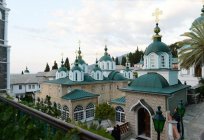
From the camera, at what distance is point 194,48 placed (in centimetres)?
1853

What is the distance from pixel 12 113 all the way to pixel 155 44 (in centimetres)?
1560

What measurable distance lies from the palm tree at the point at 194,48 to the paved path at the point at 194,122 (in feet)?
14.0

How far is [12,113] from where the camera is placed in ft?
12.4

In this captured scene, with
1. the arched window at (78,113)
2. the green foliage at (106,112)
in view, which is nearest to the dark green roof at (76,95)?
the arched window at (78,113)

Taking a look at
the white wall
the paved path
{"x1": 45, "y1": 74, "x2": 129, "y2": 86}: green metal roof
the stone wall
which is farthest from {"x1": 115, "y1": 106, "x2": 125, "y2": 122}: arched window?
the white wall

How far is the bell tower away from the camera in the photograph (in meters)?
20.8

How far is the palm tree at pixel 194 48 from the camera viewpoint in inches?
709

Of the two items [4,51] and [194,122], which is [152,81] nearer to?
[194,122]

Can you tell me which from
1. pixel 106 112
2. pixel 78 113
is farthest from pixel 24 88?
pixel 106 112

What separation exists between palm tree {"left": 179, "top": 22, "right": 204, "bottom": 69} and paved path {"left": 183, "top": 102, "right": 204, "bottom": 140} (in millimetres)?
4266

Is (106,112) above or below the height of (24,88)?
below

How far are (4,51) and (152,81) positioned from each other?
15.9 metres

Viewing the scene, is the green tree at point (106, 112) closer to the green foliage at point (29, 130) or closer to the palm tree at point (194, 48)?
the palm tree at point (194, 48)

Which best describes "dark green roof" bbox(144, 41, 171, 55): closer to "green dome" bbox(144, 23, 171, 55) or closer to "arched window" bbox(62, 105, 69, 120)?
"green dome" bbox(144, 23, 171, 55)
